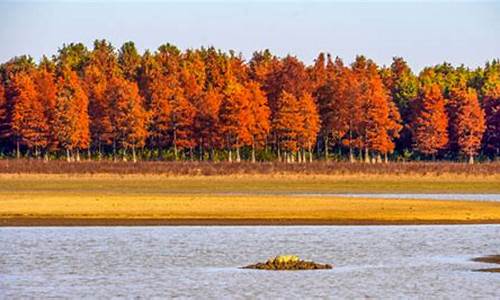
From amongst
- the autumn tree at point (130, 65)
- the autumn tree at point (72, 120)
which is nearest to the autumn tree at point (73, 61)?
the autumn tree at point (130, 65)

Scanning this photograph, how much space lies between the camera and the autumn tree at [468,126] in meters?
138

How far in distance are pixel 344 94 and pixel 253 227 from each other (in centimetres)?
9580

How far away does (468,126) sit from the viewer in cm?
13900

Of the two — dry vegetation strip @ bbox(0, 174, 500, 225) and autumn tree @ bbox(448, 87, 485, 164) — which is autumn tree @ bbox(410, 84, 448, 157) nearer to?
autumn tree @ bbox(448, 87, 485, 164)

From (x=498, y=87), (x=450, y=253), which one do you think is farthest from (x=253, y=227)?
(x=498, y=87)

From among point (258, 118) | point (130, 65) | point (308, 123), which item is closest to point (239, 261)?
point (308, 123)

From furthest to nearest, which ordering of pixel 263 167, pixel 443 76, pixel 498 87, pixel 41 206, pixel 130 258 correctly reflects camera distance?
pixel 443 76 < pixel 498 87 < pixel 263 167 < pixel 41 206 < pixel 130 258

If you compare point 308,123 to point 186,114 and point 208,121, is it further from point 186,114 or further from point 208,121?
point 186,114

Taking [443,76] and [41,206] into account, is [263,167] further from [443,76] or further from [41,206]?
[443,76]

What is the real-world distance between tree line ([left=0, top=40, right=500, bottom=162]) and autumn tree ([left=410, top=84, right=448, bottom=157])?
168 mm

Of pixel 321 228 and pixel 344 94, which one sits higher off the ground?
pixel 344 94

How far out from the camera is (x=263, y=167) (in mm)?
96688

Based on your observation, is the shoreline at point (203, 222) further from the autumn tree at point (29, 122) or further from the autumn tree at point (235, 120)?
the autumn tree at point (29, 122)

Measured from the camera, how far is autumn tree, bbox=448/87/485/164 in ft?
453
